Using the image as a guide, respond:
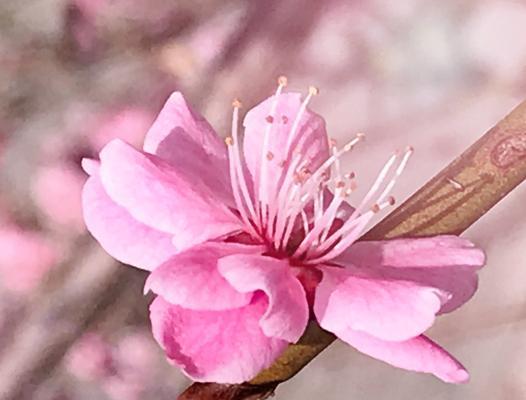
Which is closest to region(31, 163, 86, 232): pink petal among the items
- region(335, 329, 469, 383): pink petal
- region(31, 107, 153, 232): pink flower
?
region(31, 107, 153, 232): pink flower

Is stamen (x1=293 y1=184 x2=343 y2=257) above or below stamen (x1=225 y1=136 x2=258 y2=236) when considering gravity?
below

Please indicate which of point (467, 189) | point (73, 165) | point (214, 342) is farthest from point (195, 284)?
point (73, 165)

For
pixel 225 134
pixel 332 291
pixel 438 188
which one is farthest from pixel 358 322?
pixel 225 134

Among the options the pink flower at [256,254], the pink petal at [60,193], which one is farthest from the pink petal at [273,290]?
the pink petal at [60,193]

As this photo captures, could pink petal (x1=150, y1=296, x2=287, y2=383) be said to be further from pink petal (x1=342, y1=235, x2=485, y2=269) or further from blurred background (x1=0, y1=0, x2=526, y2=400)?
blurred background (x1=0, y1=0, x2=526, y2=400)

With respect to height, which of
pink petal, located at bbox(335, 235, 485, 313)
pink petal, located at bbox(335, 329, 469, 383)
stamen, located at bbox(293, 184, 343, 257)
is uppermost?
stamen, located at bbox(293, 184, 343, 257)

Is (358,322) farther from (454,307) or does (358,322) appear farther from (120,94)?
(120,94)
